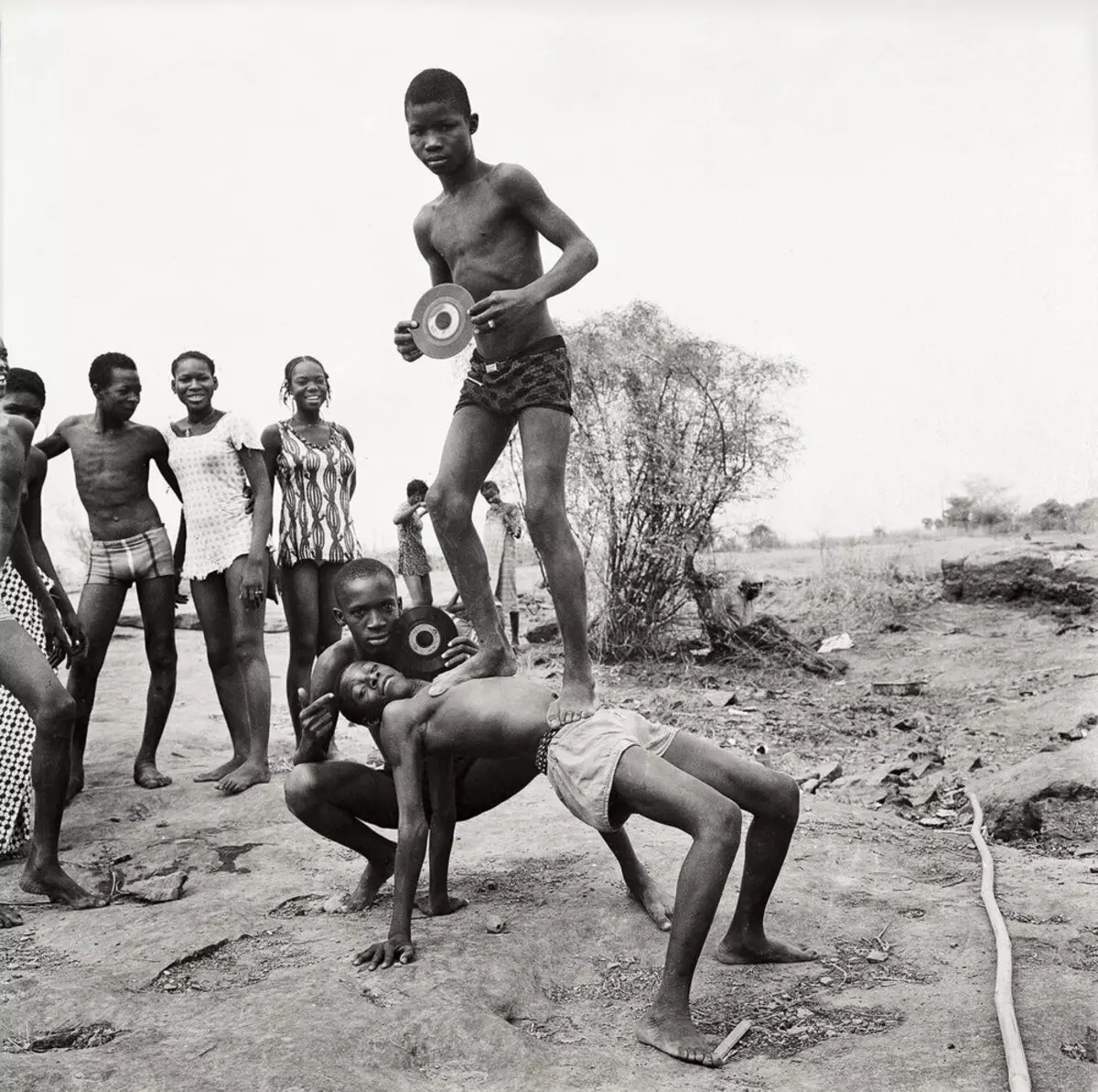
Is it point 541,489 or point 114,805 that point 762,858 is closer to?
point 541,489

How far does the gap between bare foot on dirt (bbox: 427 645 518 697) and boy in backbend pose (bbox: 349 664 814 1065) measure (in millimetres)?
116

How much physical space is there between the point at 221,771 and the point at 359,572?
87.0 inches

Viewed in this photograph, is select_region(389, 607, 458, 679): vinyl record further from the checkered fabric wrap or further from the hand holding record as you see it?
the checkered fabric wrap

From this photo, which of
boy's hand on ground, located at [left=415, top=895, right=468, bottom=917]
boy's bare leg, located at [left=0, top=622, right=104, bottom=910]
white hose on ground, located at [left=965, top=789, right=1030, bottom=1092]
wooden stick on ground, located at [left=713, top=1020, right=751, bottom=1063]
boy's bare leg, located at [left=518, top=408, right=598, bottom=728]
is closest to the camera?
white hose on ground, located at [left=965, top=789, right=1030, bottom=1092]

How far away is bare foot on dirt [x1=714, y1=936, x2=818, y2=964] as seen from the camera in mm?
3178

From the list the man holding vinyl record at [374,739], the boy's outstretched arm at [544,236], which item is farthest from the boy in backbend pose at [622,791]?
the boy's outstretched arm at [544,236]

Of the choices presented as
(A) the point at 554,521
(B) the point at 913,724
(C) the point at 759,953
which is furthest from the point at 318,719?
(B) the point at 913,724

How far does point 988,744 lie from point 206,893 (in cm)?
459

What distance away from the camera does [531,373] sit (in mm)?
3516

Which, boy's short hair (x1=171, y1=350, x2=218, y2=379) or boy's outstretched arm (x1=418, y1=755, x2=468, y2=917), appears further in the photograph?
boy's short hair (x1=171, y1=350, x2=218, y2=379)

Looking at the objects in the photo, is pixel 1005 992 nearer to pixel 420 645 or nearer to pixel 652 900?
pixel 652 900

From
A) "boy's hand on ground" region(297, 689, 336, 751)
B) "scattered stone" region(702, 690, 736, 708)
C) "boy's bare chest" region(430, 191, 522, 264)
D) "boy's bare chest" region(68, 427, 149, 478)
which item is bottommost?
"scattered stone" region(702, 690, 736, 708)

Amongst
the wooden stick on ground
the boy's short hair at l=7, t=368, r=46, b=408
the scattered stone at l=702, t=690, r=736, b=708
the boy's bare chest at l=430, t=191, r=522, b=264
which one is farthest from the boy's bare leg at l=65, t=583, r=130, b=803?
the scattered stone at l=702, t=690, r=736, b=708

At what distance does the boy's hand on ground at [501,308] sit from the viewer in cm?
326
